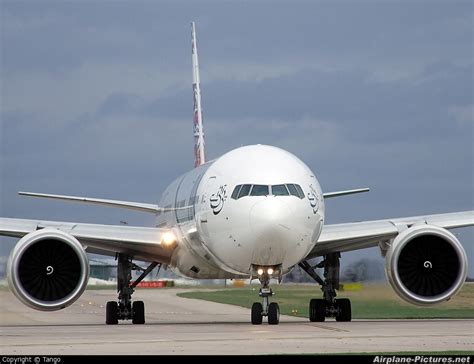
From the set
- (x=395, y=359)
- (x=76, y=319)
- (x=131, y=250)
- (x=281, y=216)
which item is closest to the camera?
(x=395, y=359)

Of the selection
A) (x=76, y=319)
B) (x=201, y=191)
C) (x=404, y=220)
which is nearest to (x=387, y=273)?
(x=404, y=220)

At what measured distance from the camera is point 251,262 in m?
26.8

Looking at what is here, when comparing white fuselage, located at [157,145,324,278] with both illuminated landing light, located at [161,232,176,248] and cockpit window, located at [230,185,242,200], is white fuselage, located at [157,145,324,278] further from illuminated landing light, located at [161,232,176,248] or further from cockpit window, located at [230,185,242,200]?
illuminated landing light, located at [161,232,176,248]

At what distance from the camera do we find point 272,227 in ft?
83.9

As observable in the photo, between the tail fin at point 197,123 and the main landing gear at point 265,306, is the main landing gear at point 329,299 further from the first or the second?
the tail fin at point 197,123

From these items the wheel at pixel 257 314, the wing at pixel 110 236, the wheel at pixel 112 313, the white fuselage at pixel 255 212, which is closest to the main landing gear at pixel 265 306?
the wheel at pixel 257 314

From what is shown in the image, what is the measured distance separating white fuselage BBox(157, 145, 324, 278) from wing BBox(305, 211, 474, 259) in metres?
2.09

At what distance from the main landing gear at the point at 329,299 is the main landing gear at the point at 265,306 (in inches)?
142

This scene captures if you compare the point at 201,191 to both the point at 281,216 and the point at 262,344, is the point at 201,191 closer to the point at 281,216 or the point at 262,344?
the point at 281,216

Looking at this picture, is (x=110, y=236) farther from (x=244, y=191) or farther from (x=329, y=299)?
(x=329, y=299)

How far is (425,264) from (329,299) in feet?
13.4

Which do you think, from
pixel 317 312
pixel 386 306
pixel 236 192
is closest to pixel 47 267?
pixel 236 192

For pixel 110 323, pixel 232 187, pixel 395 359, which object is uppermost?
pixel 232 187

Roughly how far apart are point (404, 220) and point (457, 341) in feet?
32.7
